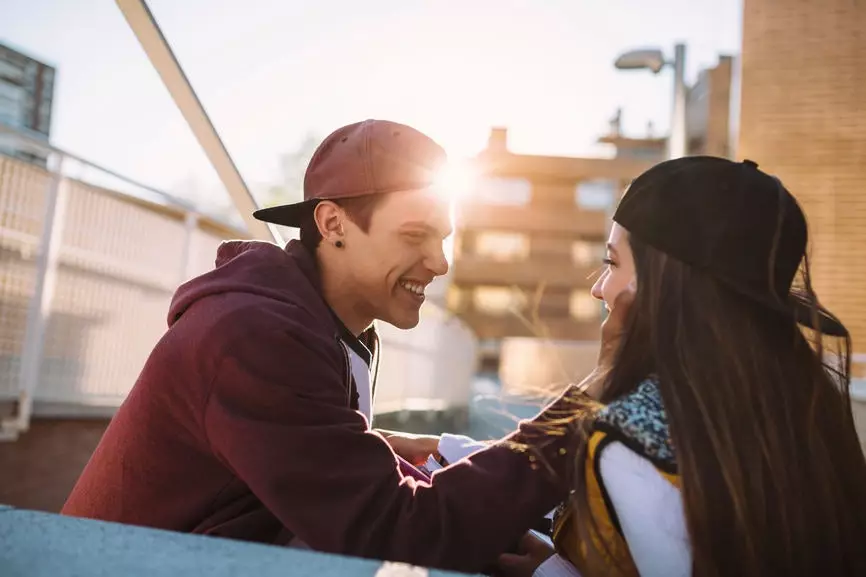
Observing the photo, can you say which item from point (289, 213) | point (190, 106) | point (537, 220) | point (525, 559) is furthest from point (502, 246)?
point (525, 559)

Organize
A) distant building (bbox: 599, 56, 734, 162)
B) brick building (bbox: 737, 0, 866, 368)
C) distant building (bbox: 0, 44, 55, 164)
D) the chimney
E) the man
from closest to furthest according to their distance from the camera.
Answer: the man < brick building (bbox: 737, 0, 866, 368) < distant building (bbox: 0, 44, 55, 164) < distant building (bbox: 599, 56, 734, 162) < the chimney

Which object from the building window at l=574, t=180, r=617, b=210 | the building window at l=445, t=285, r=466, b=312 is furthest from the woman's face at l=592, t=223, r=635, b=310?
the building window at l=574, t=180, r=617, b=210

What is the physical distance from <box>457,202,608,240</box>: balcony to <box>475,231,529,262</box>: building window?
1.61 ft

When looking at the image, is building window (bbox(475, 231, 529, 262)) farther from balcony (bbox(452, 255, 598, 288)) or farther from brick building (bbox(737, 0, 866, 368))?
brick building (bbox(737, 0, 866, 368))

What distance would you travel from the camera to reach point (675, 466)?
4.79 feet

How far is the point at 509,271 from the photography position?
45125 millimetres

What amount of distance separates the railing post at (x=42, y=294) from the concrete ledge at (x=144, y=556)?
425cm

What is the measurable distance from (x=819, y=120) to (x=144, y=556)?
772 cm

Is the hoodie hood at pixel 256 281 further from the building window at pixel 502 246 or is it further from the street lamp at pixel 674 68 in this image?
the building window at pixel 502 246

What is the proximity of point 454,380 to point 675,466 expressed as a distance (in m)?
18.8

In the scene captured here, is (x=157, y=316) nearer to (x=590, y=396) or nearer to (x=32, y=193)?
(x=32, y=193)

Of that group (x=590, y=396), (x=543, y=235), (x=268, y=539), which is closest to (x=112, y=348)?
(x=268, y=539)

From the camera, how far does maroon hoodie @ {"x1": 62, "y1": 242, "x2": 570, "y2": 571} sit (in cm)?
154

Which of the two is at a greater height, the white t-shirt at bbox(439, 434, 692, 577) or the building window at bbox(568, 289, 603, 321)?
the building window at bbox(568, 289, 603, 321)
